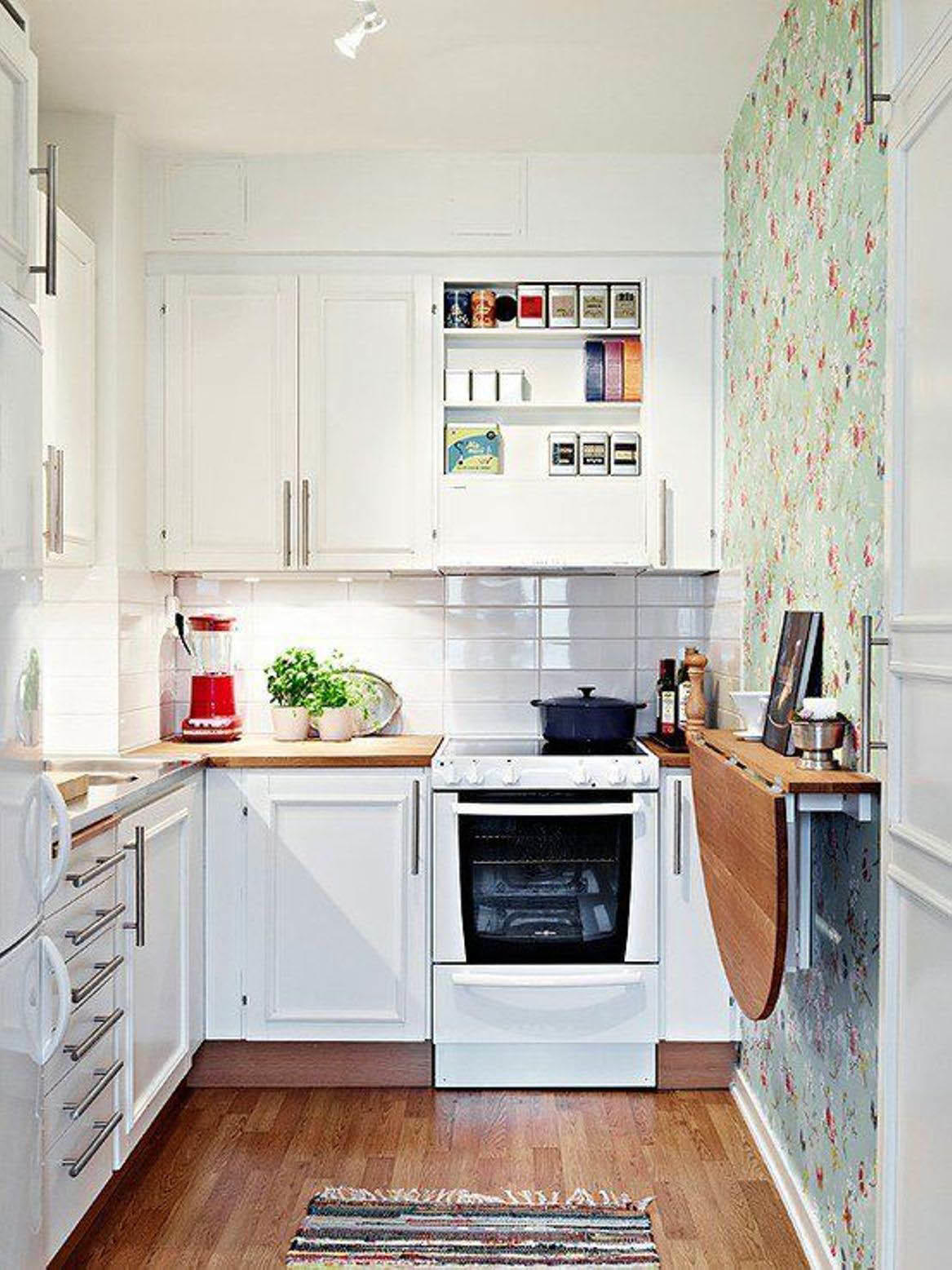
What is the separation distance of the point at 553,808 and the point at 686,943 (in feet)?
1.76

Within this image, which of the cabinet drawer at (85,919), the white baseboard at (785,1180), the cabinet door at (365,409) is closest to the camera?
the cabinet drawer at (85,919)

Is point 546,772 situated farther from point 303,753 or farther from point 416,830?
point 303,753

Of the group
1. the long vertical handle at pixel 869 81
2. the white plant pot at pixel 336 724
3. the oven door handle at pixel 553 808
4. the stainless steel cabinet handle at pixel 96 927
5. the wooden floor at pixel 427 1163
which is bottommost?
the wooden floor at pixel 427 1163

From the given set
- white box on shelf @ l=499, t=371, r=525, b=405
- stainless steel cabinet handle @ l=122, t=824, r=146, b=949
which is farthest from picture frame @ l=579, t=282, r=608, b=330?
stainless steel cabinet handle @ l=122, t=824, r=146, b=949

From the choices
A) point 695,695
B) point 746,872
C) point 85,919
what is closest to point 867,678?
point 746,872

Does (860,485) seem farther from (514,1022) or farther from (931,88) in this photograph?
(514,1022)

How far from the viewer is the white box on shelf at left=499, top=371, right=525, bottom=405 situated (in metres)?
3.84

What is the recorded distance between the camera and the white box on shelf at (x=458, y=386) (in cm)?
383

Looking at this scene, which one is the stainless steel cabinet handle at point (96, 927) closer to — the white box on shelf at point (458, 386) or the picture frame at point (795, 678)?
the picture frame at point (795, 678)

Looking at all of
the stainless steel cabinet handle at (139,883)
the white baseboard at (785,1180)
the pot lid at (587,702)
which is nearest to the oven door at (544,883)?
the pot lid at (587,702)

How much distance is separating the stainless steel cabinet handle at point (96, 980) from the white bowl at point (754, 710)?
4.87 feet

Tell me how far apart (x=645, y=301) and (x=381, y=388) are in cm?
85

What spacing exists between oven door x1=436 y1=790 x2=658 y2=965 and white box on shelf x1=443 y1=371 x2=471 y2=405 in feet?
4.06

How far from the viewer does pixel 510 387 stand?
384 centimetres
